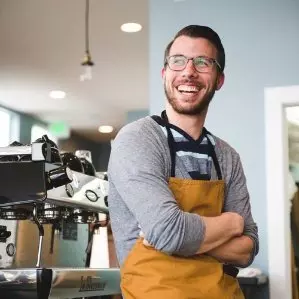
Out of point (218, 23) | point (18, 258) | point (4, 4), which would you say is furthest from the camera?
point (4, 4)

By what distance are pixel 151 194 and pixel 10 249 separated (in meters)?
1.53

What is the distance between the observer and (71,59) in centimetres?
583

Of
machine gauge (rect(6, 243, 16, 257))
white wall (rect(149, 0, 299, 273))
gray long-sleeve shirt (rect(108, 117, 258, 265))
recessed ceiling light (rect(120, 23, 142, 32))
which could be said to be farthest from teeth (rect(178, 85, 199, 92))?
recessed ceiling light (rect(120, 23, 142, 32))

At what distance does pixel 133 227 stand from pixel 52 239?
62.0 inches

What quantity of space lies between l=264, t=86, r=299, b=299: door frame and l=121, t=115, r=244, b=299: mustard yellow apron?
73.7 inches

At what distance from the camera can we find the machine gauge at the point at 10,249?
262cm

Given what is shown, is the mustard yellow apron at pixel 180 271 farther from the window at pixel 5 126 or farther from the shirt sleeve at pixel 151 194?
the window at pixel 5 126

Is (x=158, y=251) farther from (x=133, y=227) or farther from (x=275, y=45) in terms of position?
(x=275, y=45)

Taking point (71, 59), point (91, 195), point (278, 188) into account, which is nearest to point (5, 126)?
point (71, 59)

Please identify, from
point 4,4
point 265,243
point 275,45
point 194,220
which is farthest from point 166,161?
point 4,4

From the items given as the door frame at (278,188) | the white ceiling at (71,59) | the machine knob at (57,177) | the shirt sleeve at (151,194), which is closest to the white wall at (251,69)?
the door frame at (278,188)

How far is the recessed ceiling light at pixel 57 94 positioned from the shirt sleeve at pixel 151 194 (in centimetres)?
576

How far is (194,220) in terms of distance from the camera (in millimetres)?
1292

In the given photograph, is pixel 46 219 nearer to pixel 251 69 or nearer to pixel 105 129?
pixel 251 69
